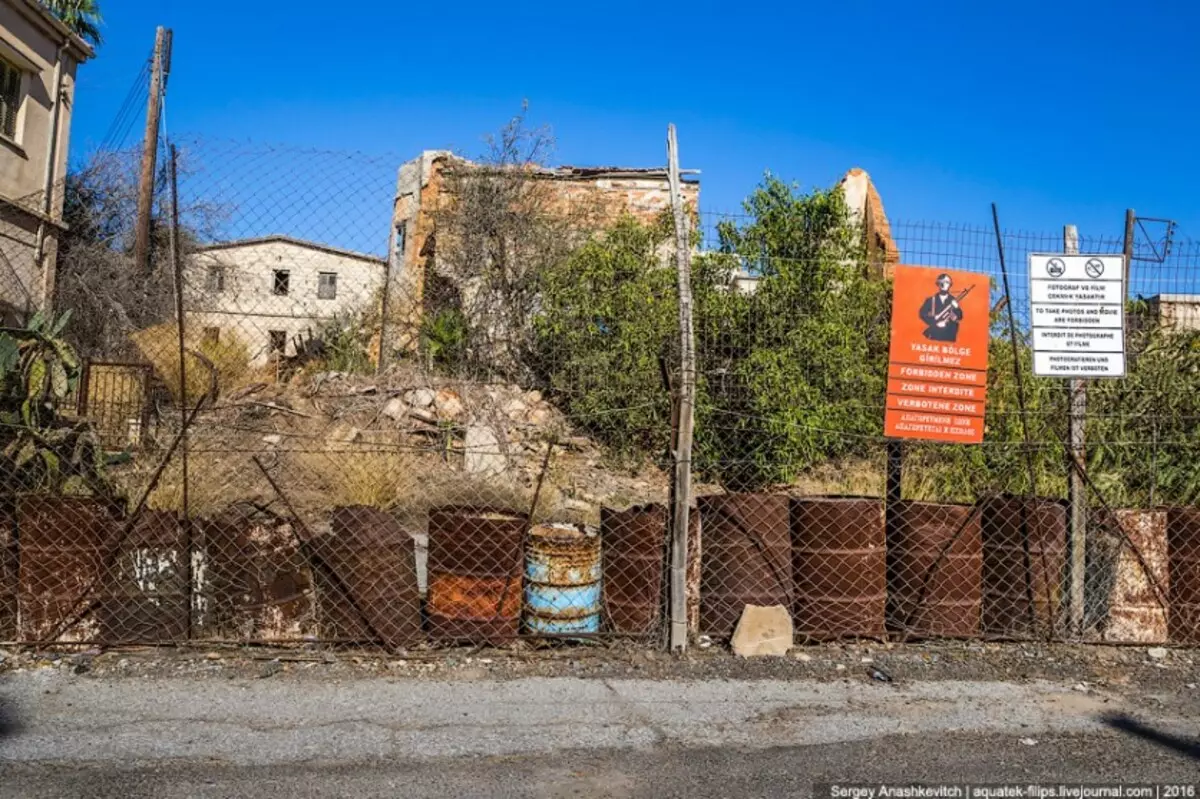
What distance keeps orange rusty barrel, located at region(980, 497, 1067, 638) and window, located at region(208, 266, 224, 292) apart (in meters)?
15.2

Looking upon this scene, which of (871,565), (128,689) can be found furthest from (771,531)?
(128,689)

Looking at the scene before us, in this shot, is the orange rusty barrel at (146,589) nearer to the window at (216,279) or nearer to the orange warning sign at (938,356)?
the orange warning sign at (938,356)

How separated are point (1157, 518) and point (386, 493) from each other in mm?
6234

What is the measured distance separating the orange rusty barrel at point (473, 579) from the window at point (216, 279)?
13.7 meters

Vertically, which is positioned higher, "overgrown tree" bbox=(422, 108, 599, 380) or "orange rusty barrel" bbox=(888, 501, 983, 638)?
"overgrown tree" bbox=(422, 108, 599, 380)

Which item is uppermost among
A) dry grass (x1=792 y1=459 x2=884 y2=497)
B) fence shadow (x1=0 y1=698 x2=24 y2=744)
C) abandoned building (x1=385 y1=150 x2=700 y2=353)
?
abandoned building (x1=385 y1=150 x2=700 y2=353)

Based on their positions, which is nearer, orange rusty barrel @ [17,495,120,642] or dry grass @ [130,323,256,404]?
orange rusty barrel @ [17,495,120,642]

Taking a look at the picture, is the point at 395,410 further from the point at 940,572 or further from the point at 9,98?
the point at 9,98

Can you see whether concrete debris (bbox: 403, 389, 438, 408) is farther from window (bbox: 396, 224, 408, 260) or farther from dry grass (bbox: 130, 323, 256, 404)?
window (bbox: 396, 224, 408, 260)

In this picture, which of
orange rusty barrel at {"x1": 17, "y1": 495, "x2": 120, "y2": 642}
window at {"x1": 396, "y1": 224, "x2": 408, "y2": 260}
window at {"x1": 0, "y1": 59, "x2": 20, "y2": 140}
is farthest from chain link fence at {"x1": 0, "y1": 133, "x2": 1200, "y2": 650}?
window at {"x1": 396, "y1": 224, "x2": 408, "y2": 260}

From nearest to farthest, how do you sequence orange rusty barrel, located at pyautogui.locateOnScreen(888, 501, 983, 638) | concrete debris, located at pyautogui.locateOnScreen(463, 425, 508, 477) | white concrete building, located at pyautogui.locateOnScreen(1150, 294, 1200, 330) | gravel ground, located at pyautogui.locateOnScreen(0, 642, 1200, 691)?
gravel ground, located at pyautogui.locateOnScreen(0, 642, 1200, 691) → orange rusty barrel, located at pyautogui.locateOnScreen(888, 501, 983, 638) → white concrete building, located at pyautogui.locateOnScreen(1150, 294, 1200, 330) → concrete debris, located at pyautogui.locateOnScreen(463, 425, 508, 477)

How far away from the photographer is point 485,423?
11.1m

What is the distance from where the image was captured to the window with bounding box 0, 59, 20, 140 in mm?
14422

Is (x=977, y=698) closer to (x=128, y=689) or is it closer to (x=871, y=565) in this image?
(x=871, y=565)
